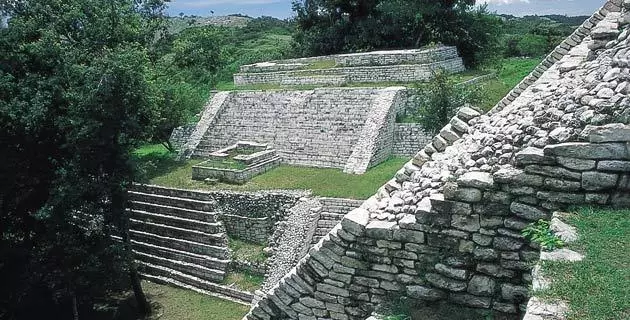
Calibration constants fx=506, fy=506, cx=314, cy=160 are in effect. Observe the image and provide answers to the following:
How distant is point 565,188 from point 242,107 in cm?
1869

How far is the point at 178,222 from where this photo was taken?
1644 cm

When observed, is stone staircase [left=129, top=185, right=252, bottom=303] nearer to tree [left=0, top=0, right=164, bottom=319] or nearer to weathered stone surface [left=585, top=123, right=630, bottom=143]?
tree [left=0, top=0, right=164, bottom=319]

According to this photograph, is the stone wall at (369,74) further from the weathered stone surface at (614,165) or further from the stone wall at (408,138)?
the weathered stone surface at (614,165)

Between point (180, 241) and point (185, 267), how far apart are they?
93 centimetres

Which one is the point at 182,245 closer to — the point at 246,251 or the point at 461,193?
the point at 246,251

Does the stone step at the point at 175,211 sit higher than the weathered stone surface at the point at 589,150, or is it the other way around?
the weathered stone surface at the point at 589,150

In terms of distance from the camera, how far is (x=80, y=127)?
12.5m

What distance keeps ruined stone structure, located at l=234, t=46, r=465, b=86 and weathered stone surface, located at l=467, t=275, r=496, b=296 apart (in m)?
16.0

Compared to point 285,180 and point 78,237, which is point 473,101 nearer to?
point 285,180

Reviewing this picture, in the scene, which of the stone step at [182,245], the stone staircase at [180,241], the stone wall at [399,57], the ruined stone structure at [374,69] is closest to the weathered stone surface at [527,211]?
the stone staircase at [180,241]

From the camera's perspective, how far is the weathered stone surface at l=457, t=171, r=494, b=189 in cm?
407


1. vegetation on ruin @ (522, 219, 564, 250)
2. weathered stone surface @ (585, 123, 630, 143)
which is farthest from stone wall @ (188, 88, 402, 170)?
weathered stone surface @ (585, 123, 630, 143)

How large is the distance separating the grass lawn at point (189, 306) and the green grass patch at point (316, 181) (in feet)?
12.4

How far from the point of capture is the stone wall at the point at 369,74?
66.0 ft
